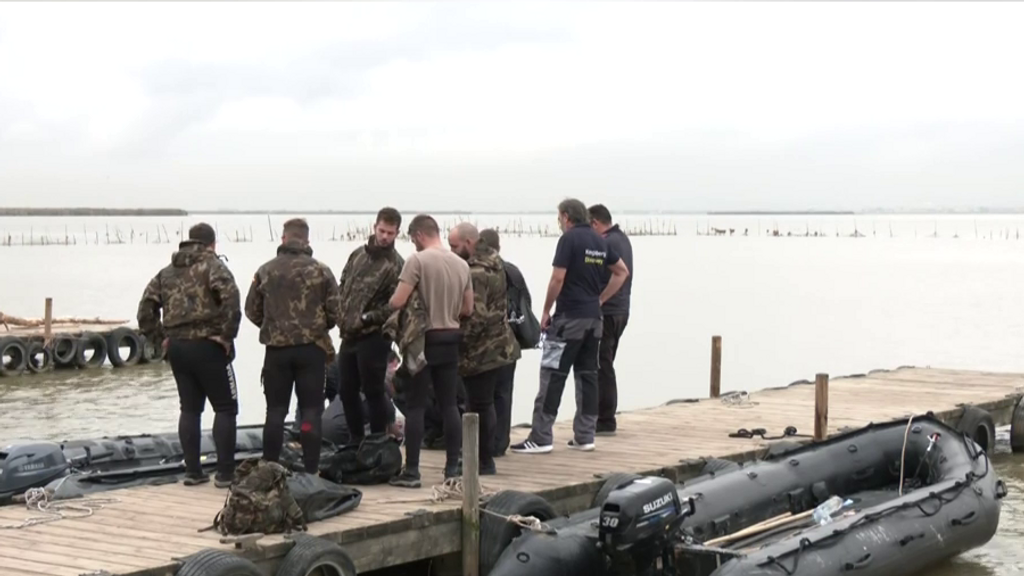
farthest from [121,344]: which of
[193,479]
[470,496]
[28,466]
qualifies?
[470,496]

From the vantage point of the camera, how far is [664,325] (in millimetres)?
31484

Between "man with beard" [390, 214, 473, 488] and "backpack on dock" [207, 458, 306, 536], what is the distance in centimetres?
120

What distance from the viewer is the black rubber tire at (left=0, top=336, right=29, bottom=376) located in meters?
20.5

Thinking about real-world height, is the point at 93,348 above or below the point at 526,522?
below

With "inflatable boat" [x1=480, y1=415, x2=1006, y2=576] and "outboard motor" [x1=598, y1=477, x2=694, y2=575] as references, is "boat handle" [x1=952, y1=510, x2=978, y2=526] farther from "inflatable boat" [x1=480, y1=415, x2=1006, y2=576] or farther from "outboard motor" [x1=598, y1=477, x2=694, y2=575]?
"outboard motor" [x1=598, y1=477, x2=694, y2=575]

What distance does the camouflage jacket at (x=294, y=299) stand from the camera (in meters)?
7.37

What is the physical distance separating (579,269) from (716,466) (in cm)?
163

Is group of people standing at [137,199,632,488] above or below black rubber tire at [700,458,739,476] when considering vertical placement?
above

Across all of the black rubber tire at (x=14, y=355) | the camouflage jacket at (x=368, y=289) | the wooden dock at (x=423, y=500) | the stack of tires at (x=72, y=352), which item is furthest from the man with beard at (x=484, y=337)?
the black rubber tire at (x=14, y=355)

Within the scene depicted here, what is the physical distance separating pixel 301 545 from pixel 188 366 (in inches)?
64.7

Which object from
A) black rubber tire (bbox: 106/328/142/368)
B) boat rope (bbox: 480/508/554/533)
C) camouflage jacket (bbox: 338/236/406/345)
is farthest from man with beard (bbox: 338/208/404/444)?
black rubber tire (bbox: 106/328/142/368)

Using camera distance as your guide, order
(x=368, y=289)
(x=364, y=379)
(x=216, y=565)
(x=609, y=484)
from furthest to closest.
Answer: (x=609, y=484)
(x=364, y=379)
(x=368, y=289)
(x=216, y=565)

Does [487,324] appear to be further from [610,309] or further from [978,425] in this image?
[978,425]

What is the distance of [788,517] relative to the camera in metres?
7.81
